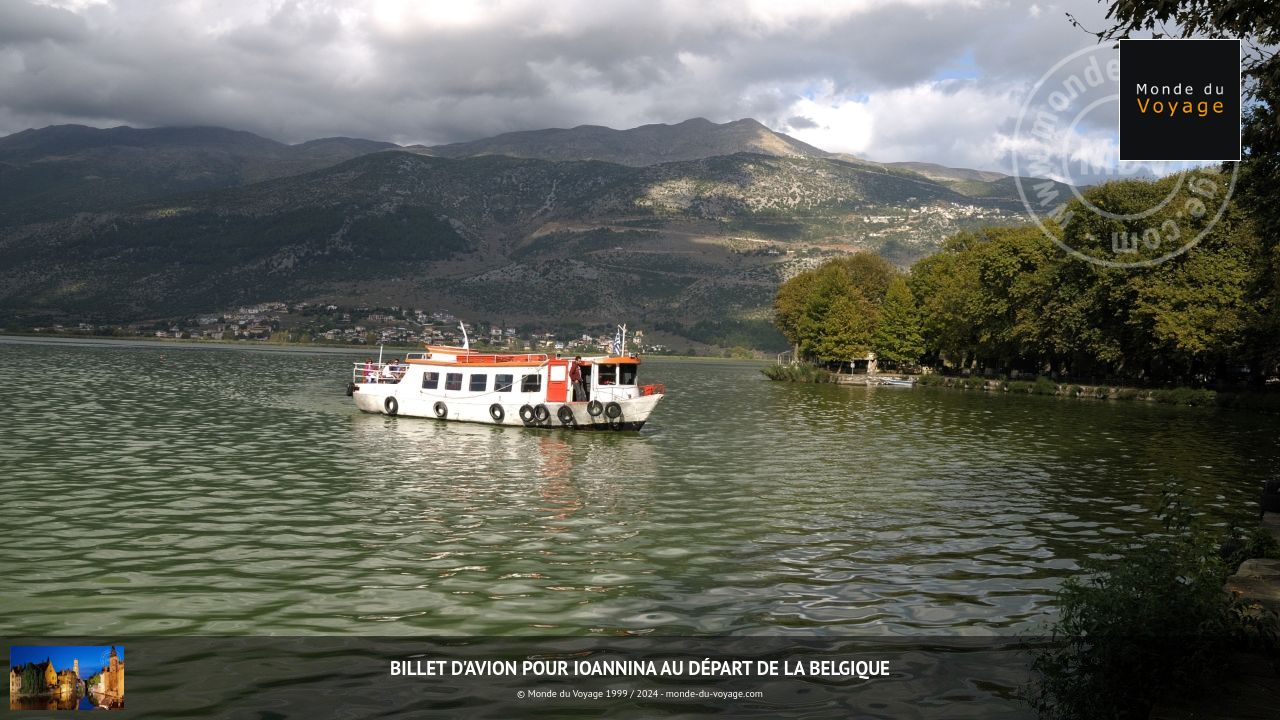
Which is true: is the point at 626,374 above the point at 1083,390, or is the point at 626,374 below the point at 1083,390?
above

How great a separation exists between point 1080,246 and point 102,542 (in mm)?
91476

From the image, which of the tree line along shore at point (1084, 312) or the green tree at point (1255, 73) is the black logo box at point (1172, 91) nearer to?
the green tree at point (1255, 73)

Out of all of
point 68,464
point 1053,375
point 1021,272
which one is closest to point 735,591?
point 68,464

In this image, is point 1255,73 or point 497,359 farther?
point 497,359

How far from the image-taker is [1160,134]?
23125 mm

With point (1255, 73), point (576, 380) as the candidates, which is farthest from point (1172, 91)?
point (576, 380)

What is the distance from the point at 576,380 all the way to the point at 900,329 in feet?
304

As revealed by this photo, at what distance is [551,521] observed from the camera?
2417 cm

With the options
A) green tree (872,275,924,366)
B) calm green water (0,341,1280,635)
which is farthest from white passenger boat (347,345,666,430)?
green tree (872,275,924,366)

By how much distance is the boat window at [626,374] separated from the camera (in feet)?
170

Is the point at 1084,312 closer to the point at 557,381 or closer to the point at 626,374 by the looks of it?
the point at 626,374

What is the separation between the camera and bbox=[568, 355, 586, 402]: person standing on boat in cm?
5153

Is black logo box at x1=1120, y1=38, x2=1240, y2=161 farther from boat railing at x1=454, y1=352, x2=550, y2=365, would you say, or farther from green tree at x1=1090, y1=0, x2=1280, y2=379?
boat railing at x1=454, y1=352, x2=550, y2=365

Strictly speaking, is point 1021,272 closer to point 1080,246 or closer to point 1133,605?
point 1080,246
